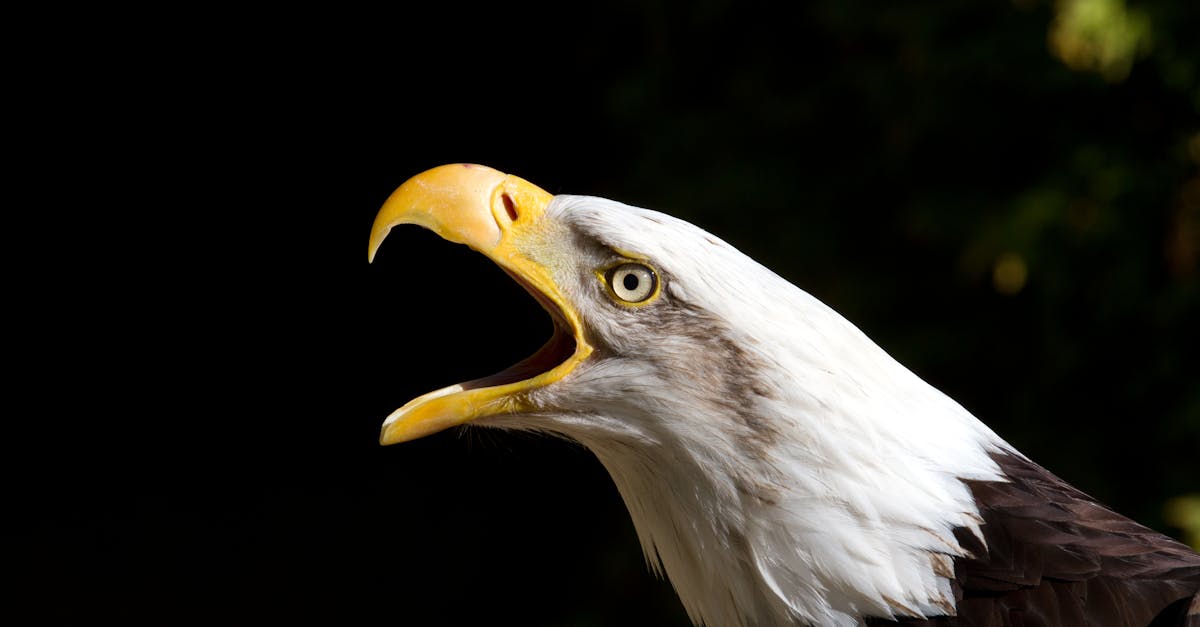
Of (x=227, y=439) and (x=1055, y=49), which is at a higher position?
(x=1055, y=49)

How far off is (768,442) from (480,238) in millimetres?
608

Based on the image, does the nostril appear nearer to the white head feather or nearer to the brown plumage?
the white head feather

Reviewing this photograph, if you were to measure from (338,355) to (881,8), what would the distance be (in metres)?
5.48

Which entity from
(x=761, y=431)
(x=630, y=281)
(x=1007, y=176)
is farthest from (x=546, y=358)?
(x=1007, y=176)

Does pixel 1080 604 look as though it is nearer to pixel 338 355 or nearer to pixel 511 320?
pixel 511 320

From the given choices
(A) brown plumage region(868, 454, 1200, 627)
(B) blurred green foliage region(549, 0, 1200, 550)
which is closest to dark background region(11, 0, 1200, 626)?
(B) blurred green foliage region(549, 0, 1200, 550)

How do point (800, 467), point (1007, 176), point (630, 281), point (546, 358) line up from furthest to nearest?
point (1007, 176)
point (546, 358)
point (630, 281)
point (800, 467)

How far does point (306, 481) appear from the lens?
891 centimetres

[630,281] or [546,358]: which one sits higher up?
[630,281]

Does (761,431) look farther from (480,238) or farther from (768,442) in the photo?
(480,238)

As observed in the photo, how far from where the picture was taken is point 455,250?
7922 millimetres

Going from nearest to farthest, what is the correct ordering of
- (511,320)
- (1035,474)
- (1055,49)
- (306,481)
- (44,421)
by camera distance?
(1035,474), (1055,49), (511,320), (306,481), (44,421)

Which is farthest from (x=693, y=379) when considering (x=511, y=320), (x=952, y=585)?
(x=511, y=320)

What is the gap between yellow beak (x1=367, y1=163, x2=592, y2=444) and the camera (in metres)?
2.15
